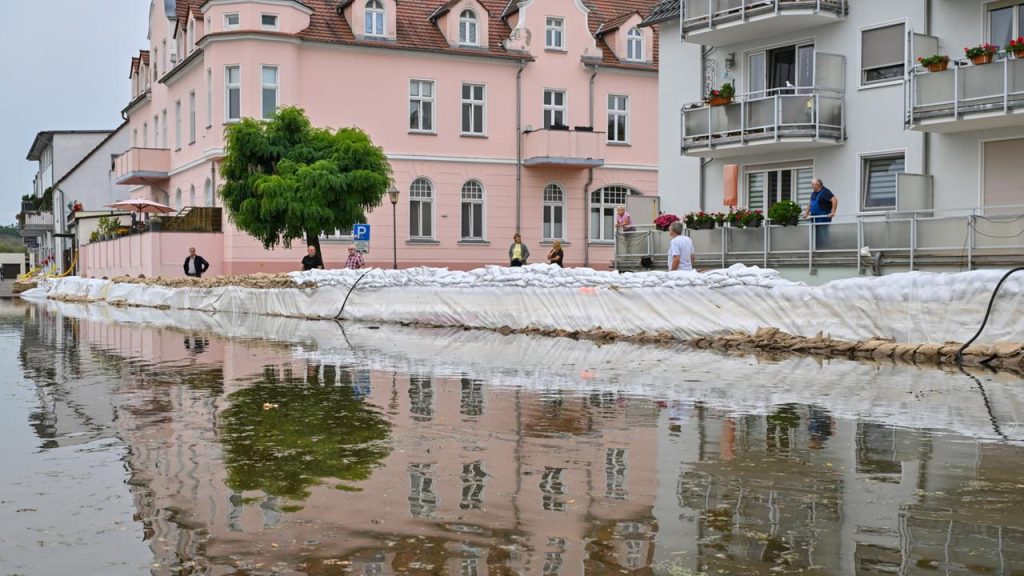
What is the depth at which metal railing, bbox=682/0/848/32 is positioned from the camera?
91.6ft

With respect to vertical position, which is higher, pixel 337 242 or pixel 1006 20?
pixel 1006 20

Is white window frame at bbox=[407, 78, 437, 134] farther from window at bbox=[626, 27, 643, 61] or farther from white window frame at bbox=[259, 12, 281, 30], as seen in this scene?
window at bbox=[626, 27, 643, 61]

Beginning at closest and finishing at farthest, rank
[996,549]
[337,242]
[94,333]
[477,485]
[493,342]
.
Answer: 1. [996,549]
2. [477,485]
3. [493,342]
4. [94,333]
5. [337,242]

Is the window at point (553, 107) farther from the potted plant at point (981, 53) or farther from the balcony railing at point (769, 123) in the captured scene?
the potted plant at point (981, 53)

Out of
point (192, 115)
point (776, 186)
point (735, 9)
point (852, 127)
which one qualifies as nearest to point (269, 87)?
point (192, 115)

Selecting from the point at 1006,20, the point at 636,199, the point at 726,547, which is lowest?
the point at 726,547

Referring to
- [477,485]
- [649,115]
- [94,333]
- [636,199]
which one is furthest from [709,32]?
[477,485]

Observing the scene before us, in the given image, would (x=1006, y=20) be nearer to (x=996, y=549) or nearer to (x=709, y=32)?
(x=709, y=32)

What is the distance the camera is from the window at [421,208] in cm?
4628

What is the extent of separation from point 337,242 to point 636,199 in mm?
15910

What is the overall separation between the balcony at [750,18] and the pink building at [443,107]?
16982mm

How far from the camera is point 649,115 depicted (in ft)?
168

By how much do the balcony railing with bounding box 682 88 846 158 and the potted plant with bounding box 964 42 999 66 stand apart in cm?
423

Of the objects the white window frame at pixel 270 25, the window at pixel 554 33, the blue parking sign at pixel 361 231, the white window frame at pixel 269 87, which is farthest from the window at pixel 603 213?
the blue parking sign at pixel 361 231
